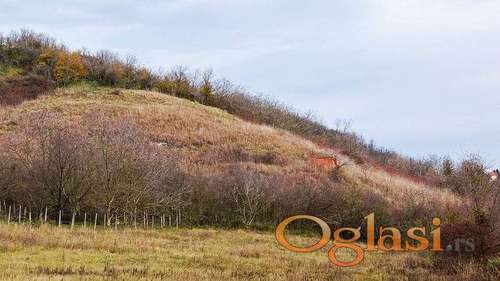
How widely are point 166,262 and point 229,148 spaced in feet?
106

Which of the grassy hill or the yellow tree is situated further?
the yellow tree

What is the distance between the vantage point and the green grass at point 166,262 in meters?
13.4

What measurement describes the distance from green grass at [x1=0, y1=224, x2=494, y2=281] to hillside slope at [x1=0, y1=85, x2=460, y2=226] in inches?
559

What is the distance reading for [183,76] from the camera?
8338 cm

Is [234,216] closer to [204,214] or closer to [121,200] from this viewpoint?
[204,214]

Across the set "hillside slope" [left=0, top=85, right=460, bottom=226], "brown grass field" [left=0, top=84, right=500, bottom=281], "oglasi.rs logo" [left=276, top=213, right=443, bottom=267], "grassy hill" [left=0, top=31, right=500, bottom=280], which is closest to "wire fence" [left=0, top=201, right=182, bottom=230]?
"grassy hill" [left=0, top=31, right=500, bottom=280]

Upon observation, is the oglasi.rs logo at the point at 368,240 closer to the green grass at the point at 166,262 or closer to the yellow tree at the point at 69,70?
the green grass at the point at 166,262

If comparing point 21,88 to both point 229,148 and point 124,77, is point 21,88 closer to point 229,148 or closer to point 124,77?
point 124,77

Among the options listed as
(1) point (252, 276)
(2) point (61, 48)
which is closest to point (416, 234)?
(1) point (252, 276)

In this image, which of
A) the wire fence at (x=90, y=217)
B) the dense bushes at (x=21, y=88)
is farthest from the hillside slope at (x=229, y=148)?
the wire fence at (x=90, y=217)

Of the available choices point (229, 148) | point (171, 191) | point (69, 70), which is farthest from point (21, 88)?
point (171, 191)

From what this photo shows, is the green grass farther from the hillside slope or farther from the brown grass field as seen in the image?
the hillside slope

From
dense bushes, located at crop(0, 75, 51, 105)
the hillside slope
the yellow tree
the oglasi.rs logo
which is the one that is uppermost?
the yellow tree

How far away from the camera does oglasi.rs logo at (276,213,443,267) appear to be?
2112 centimetres
